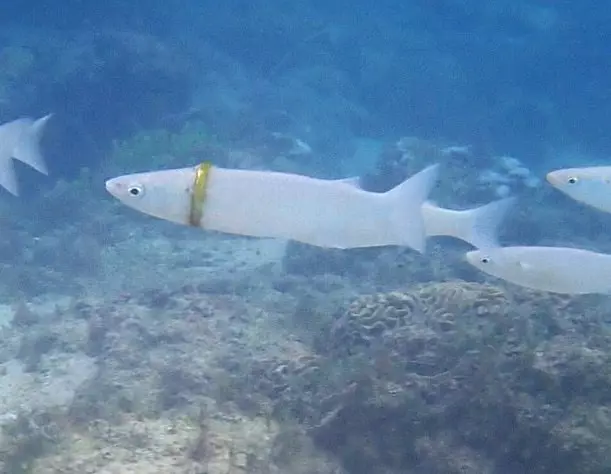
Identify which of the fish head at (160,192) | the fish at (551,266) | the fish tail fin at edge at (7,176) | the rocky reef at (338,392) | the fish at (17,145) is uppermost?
the fish at (17,145)

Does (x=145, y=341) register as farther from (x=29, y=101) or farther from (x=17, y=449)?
(x=29, y=101)

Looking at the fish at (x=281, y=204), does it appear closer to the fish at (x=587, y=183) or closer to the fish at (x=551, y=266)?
the fish at (x=551, y=266)

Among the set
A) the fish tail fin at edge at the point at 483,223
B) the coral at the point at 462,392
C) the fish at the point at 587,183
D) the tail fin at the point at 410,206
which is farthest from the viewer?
the coral at the point at 462,392

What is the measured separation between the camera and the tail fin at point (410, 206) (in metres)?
2.84

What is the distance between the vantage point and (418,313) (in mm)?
6168

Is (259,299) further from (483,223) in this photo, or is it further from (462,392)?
(483,223)

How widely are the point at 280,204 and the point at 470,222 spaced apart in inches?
52.2

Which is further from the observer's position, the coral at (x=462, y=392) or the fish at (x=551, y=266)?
the coral at (x=462, y=392)

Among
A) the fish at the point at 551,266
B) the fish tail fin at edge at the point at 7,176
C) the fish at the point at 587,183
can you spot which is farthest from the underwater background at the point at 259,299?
the fish tail fin at edge at the point at 7,176

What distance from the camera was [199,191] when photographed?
2588mm

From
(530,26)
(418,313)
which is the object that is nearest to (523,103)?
(530,26)

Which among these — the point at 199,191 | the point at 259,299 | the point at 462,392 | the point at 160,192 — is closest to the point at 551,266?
the point at 462,392

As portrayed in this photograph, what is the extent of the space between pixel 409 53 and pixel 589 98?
25.1 ft

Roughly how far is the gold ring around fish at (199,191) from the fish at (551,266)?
219 centimetres
